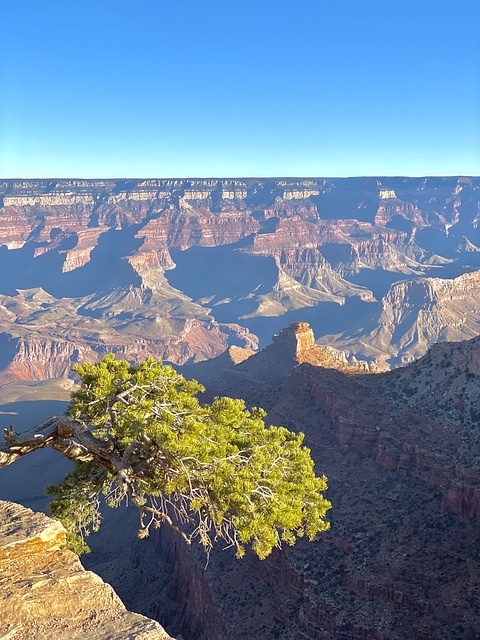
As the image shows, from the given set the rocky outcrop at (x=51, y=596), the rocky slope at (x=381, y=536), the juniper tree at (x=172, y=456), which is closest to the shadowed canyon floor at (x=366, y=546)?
the rocky slope at (x=381, y=536)

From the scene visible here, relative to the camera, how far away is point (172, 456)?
17406 millimetres

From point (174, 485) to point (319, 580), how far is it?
1055 inches

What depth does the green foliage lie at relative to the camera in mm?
17797

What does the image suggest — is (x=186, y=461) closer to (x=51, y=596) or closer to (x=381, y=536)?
(x=51, y=596)

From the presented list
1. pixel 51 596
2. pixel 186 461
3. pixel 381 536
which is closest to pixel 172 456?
pixel 186 461

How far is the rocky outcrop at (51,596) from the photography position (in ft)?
49.8

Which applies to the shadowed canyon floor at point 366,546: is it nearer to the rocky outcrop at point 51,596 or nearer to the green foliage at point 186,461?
the green foliage at point 186,461

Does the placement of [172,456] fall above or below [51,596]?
above

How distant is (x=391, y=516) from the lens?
43.2m

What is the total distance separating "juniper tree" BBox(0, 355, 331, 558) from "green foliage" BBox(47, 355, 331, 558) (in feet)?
0.11

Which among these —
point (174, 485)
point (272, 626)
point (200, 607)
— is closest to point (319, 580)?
point (272, 626)

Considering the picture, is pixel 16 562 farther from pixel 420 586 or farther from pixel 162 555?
pixel 162 555

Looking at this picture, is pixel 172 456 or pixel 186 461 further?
pixel 186 461

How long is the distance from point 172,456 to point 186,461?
0.70 m
